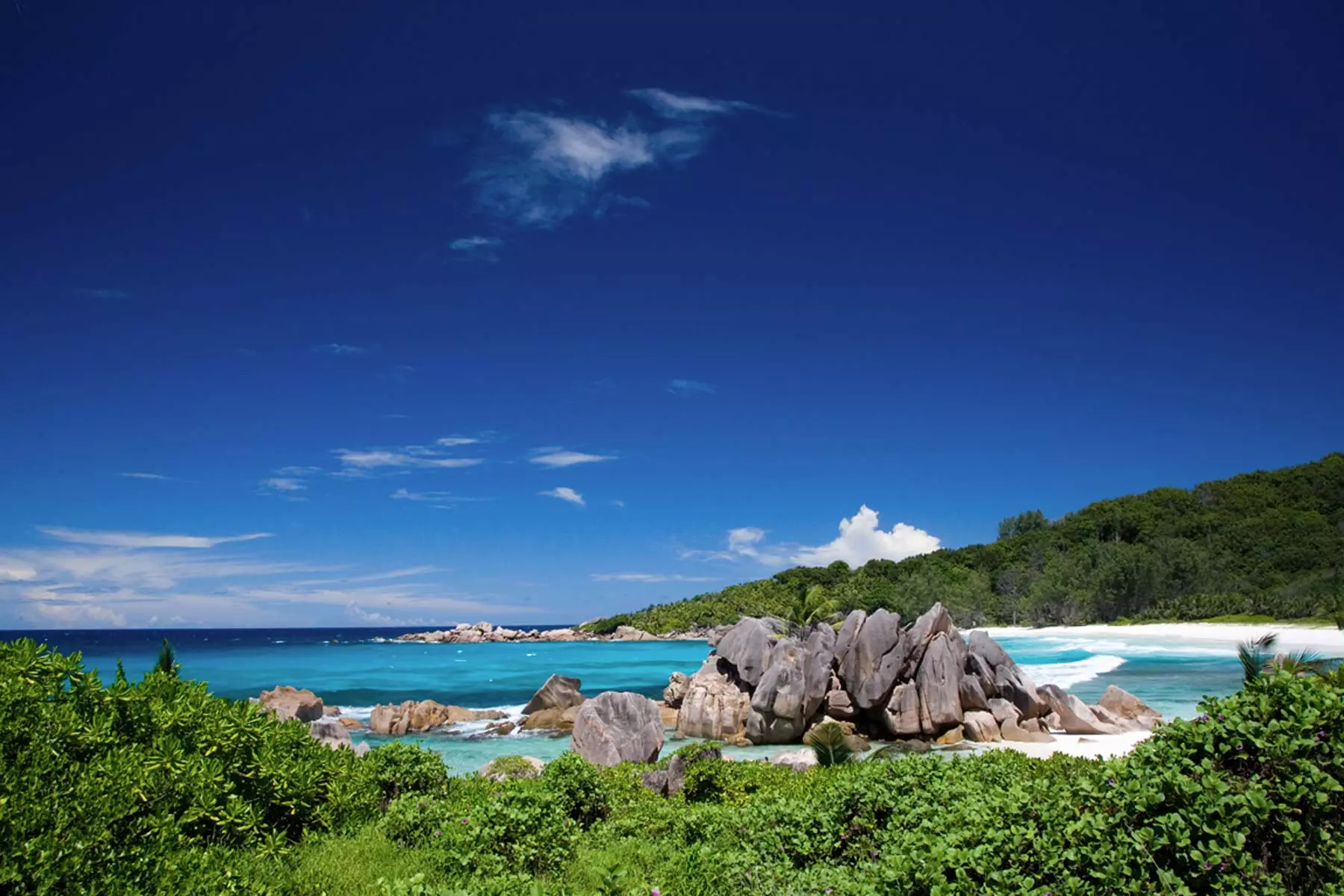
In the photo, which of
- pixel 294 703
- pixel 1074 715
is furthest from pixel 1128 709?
pixel 294 703

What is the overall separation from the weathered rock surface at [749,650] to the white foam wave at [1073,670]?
17.2 meters

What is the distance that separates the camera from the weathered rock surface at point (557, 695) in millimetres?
35781

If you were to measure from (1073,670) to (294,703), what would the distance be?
43265 millimetres

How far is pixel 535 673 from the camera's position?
65750mm

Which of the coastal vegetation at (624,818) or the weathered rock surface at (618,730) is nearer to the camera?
the coastal vegetation at (624,818)

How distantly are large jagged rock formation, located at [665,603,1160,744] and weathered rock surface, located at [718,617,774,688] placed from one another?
0.15 feet

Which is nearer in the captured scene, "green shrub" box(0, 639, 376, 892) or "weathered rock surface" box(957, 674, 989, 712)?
"green shrub" box(0, 639, 376, 892)

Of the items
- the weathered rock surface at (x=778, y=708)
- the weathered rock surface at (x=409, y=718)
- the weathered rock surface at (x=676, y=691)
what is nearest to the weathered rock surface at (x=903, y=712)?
the weathered rock surface at (x=778, y=708)

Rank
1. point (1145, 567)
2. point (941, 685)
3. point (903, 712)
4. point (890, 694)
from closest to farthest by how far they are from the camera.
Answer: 1. point (941, 685)
2. point (903, 712)
3. point (890, 694)
4. point (1145, 567)

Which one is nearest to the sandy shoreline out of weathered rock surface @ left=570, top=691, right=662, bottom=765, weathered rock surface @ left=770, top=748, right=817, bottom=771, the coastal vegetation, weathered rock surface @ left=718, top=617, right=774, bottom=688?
weathered rock surface @ left=718, top=617, right=774, bottom=688

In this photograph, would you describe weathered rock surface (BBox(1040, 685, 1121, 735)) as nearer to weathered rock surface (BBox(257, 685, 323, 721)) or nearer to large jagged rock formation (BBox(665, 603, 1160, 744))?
large jagged rock formation (BBox(665, 603, 1160, 744))

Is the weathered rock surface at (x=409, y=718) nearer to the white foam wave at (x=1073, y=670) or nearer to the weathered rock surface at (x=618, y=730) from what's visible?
the weathered rock surface at (x=618, y=730)

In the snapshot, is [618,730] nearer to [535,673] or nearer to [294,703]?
[294,703]

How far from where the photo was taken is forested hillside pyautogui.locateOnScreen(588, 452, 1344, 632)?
74438 mm
